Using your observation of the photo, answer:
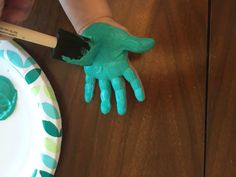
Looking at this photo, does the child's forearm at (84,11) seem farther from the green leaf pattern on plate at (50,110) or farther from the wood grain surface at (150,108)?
the green leaf pattern on plate at (50,110)

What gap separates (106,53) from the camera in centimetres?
51

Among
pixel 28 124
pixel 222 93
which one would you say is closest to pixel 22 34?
pixel 28 124

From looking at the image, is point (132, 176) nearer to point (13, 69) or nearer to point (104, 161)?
point (104, 161)

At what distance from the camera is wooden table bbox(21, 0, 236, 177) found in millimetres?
476

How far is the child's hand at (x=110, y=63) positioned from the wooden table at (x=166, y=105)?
0.04 ft

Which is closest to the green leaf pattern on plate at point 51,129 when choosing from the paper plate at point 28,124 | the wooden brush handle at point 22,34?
the paper plate at point 28,124

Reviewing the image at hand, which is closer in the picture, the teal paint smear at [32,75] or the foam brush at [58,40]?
the foam brush at [58,40]

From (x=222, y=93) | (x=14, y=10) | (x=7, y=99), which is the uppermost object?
(x=14, y=10)

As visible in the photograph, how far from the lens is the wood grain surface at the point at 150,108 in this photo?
48 centimetres

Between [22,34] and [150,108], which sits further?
[150,108]

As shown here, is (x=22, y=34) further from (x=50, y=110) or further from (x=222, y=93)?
(x=222, y=93)

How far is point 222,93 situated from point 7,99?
0.31 meters

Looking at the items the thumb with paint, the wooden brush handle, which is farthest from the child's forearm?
the wooden brush handle

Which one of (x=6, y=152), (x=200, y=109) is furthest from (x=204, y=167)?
(x=6, y=152)
